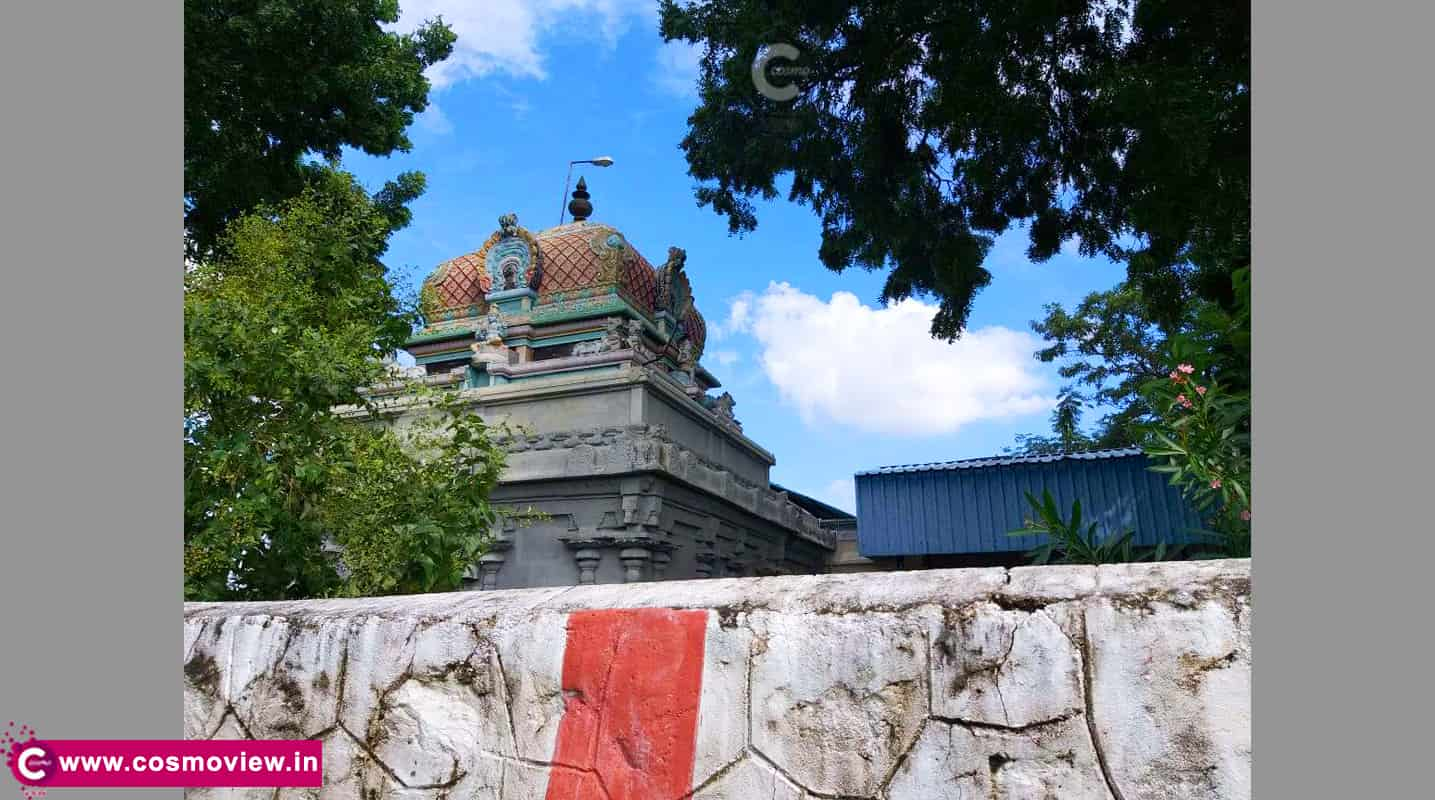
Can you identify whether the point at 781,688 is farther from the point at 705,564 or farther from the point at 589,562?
the point at 705,564

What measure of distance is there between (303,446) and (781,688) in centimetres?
318

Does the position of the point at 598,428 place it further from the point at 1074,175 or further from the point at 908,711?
the point at 908,711

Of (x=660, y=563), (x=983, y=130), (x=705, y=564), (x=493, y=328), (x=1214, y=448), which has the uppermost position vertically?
(x=983, y=130)

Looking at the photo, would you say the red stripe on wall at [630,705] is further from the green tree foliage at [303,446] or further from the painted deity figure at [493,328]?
the painted deity figure at [493,328]

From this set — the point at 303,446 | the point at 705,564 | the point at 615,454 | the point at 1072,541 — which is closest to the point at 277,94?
the point at 615,454

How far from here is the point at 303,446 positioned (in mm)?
4277

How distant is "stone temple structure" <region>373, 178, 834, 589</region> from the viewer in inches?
368

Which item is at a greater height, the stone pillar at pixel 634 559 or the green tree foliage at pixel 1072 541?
the green tree foliage at pixel 1072 541

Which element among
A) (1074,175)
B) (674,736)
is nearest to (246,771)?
(674,736)

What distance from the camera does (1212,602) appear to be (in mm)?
1574

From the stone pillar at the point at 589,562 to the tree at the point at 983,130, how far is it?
3.56m

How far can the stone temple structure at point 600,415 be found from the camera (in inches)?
368
